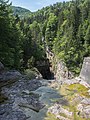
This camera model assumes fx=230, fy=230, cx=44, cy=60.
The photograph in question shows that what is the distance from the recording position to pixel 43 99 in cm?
2891

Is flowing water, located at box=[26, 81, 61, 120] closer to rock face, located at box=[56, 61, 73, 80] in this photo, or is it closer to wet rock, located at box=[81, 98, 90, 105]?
wet rock, located at box=[81, 98, 90, 105]

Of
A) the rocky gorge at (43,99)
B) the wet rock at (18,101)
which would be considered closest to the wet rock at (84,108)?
the rocky gorge at (43,99)

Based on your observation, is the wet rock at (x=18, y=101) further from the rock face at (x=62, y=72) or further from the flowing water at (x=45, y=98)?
the rock face at (x=62, y=72)

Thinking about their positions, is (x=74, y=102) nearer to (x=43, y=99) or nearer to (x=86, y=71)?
(x=43, y=99)

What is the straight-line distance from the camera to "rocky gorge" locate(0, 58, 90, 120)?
75.0ft

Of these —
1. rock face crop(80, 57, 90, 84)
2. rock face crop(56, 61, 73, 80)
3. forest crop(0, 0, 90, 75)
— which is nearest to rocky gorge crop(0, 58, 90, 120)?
rock face crop(80, 57, 90, 84)

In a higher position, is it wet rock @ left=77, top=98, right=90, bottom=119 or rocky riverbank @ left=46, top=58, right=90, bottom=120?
wet rock @ left=77, top=98, right=90, bottom=119

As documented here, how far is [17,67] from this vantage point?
54938mm

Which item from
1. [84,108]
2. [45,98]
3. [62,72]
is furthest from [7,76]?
[62,72]

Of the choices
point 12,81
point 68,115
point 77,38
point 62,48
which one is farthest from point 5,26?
point 62,48

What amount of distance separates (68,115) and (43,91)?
11.2m

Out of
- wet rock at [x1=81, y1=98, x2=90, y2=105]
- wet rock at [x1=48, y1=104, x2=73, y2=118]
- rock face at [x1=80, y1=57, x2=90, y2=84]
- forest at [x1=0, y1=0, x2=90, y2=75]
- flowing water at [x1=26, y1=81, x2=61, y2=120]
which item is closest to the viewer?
wet rock at [x1=48, y1=104, x2=73, y2=118]

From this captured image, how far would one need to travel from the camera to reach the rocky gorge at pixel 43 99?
22.9 meters

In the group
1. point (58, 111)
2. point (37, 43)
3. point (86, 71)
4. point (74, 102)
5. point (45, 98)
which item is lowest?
point (37, 43)
